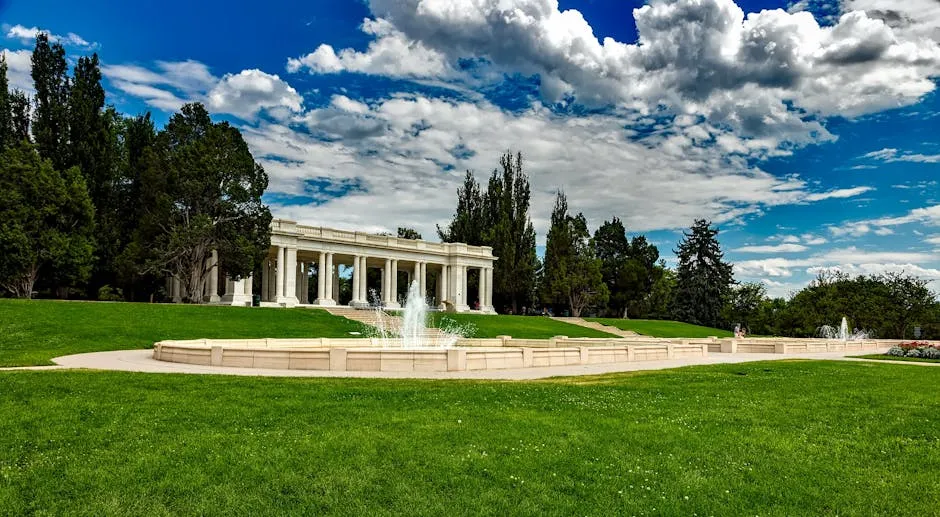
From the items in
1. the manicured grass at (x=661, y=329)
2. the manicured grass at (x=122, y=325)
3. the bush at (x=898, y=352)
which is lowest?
the bush at (x=898, y=352)

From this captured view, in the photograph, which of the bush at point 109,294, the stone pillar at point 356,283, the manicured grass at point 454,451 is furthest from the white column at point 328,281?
the manicured grass at point 454,451

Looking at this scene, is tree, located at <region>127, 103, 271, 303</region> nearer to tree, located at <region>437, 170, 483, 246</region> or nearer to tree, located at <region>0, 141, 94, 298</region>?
tree, located at <region>0, 141, 94, 298</region>

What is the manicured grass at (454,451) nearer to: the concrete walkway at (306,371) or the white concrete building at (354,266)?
the concrete walkway at (306,371)

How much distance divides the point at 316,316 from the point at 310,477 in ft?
127

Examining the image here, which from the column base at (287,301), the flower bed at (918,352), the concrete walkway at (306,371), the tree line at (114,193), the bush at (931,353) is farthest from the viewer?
the column base at (287,301)

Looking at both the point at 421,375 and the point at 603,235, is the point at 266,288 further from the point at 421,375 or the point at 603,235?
the point at 421,375

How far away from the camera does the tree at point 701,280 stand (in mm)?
83312

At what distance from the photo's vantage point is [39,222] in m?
42.6

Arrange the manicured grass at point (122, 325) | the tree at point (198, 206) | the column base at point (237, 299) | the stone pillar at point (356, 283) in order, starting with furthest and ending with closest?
1. the stone pillar at point (356, 283)
2. the column base at point (237, 299)
3. the tree at point (198, 206)
4. the manicured grass at point (122, 325)

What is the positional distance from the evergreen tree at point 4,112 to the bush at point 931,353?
5444 centimetres

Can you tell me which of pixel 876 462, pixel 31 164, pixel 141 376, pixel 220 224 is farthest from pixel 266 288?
pixel 876 462

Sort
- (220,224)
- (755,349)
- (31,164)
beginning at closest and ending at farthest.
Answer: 1. (755,349)
2. (31,164)
3. (220,224)

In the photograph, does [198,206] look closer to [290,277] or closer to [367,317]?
[290,277]

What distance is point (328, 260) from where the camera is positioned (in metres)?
62.5
